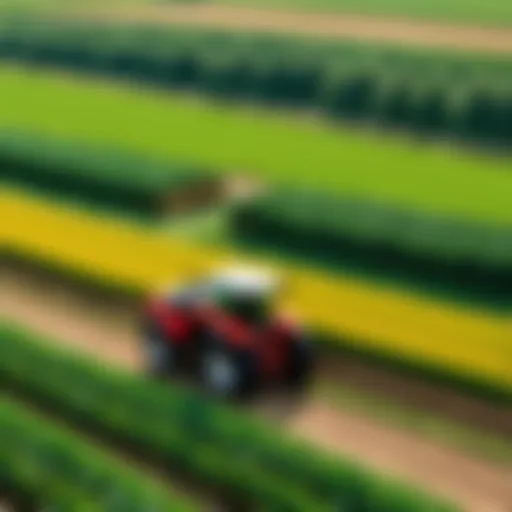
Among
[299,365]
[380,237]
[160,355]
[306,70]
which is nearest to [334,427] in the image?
[299,365]

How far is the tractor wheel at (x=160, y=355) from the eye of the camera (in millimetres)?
13508

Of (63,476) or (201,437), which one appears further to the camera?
(201,437)

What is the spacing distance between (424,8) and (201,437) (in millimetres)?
21413

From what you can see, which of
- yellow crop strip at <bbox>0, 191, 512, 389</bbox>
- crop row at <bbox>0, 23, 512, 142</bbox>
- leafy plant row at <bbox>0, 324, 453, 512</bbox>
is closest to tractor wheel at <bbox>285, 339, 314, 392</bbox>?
yellow crop strip at <bbox>0, 191, 512, 389</bbox>

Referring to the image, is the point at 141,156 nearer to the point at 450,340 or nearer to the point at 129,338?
the point at 129,338

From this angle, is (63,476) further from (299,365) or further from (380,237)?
(380,237)

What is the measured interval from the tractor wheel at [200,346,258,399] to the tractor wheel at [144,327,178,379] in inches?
17.8

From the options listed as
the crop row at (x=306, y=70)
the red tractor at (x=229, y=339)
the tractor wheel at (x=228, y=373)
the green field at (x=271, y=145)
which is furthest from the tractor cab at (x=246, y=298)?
the crop row at (x=306, y=70)

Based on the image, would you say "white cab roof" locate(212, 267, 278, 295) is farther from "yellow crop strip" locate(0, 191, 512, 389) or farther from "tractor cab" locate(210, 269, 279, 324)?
"yellow crop strip" locate(0, 191, 512, 389)

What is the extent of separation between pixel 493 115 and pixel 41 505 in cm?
1274

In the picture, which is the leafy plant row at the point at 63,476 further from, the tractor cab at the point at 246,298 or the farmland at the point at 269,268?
the tractor cab at the point at 246,298

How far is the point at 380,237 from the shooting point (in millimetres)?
15820

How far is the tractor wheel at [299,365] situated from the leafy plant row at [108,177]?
587cm

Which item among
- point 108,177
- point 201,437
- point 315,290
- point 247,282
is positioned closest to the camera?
point 201,437
